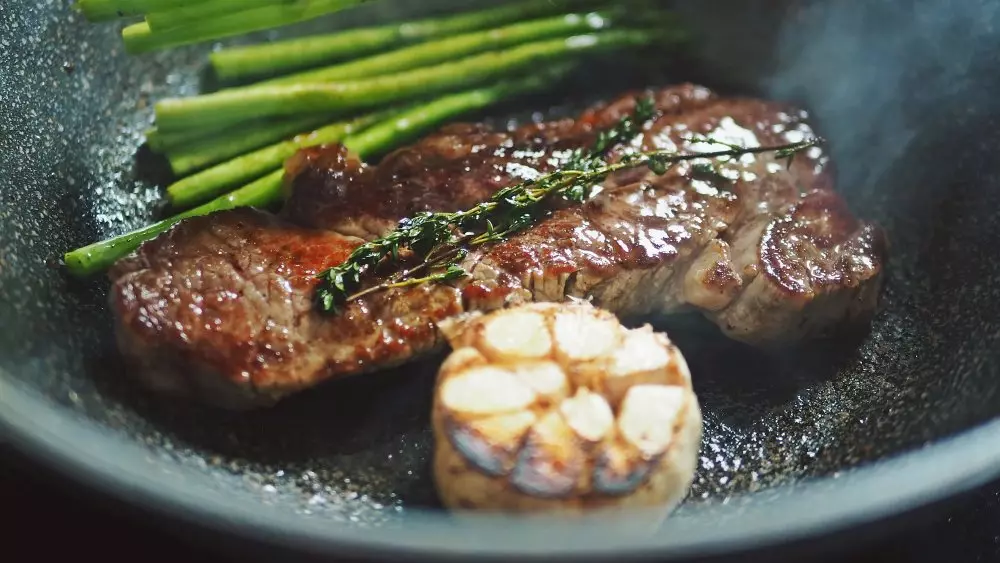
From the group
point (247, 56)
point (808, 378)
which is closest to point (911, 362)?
point (808, 378)

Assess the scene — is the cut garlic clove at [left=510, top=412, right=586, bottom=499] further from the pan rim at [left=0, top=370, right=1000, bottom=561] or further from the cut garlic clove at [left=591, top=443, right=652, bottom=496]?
the pan rim at [left=0, top=370, right=1000, bottom=561]

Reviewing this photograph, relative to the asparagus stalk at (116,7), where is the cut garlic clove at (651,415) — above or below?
below

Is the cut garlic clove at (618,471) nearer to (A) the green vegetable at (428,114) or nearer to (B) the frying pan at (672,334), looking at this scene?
(B) the frying pan at (672,334)

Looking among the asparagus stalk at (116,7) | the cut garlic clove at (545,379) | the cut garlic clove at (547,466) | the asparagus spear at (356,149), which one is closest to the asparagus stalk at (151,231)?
the asparagus spear at (356,149)

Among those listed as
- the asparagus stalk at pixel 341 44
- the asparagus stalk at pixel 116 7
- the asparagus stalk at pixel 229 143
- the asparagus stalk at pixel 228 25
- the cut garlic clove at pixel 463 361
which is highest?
the asparagus stalk at pixel 116 7

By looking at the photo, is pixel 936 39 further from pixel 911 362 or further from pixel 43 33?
pixel 43 33
